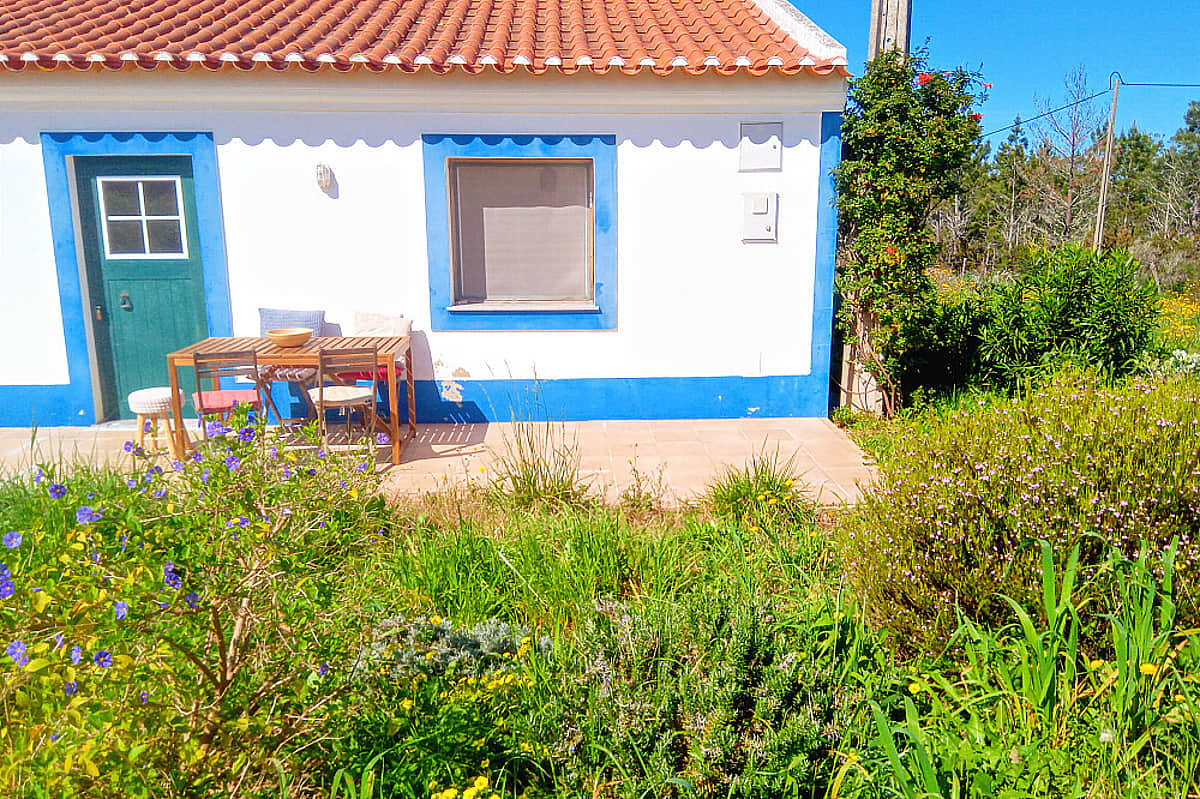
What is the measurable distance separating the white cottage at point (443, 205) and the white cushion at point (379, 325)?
0.40 feet

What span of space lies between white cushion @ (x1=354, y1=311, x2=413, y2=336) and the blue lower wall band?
551 mm

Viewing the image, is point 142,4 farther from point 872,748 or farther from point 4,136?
point 872,748

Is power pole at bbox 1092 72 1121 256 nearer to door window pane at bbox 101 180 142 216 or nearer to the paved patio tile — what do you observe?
the paved patio tile

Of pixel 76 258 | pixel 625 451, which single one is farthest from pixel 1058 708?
pixel 76 258

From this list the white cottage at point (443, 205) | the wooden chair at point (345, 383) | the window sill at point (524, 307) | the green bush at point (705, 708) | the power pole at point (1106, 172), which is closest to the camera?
the green bush at point (705, 708)

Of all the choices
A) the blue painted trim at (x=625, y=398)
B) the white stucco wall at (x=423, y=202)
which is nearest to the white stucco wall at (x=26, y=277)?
the white stucco wall at (x=423, y=202)

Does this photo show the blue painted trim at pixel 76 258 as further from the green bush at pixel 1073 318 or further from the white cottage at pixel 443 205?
the green bush at pixel 1073 318

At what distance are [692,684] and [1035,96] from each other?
25.5 meters

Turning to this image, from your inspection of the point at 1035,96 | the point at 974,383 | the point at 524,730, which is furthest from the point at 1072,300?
the point at 1035,96

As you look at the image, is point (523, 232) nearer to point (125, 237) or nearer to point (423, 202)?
point (423, 202)

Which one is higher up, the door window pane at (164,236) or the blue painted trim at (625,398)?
the door window pane at (164,236)

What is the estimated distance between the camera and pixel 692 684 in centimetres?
244

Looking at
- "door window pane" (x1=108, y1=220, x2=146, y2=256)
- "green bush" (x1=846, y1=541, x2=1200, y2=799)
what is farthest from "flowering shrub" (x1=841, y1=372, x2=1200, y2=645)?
"door window pane" (x1=108, y1=220, x2=146, y2=256)

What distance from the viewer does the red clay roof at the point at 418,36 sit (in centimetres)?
649
